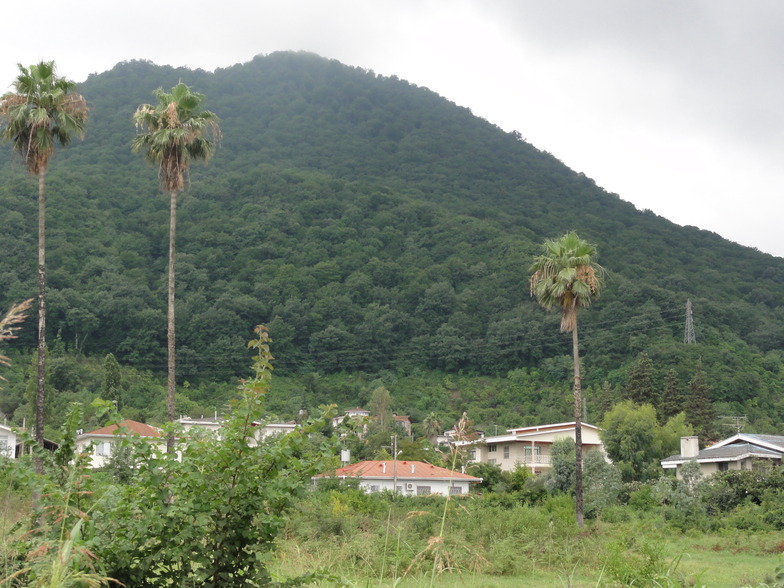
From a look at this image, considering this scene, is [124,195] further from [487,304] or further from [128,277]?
[487,304]

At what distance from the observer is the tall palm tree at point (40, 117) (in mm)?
23906

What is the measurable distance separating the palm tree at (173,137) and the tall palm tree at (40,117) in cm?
227

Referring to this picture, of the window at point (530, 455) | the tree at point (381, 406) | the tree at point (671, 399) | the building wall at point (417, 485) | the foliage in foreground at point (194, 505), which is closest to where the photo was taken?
the foliage in foreground at point (194, 505)

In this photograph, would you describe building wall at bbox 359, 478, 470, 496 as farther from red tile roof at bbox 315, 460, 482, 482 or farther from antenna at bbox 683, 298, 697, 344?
antenna at bbox 683, 298, 697, 344

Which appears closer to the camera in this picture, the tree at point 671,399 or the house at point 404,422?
the house at point 404,422

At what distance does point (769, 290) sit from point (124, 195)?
8851 centimetres

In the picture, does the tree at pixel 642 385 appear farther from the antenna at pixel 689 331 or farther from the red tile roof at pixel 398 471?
the red tile roof at pixel 398 471

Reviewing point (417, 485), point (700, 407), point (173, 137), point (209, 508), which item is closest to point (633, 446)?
point (417, 485)

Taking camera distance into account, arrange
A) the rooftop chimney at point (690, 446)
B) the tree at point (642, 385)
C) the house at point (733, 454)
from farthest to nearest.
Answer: the tree at point (642, 385) < the rooftop chimney at point (690, 446) < the house at point (733, 454)

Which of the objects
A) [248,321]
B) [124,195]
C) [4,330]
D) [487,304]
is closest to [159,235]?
[124,195]

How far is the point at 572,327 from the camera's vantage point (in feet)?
106

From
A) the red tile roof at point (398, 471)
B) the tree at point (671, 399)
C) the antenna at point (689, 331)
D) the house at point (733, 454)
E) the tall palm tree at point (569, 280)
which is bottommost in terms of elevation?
the red tile roof at point (398, 471)

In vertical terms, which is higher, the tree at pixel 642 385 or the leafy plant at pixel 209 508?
the tree at pixel 642 385

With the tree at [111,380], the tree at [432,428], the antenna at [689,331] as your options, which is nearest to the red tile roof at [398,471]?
the tree at [432,428]
